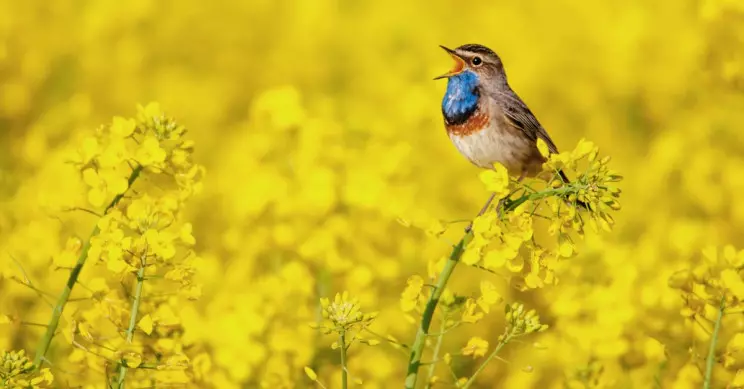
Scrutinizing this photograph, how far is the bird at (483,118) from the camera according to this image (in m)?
3.80

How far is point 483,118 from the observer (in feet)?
12.5

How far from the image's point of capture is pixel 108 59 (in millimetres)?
9414

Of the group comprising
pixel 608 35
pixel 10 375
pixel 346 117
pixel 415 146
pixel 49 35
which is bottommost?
pixel 10 375

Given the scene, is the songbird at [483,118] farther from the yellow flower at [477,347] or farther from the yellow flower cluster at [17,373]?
the yellow flower cluster at [17,373]

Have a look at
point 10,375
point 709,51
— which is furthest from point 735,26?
point 10,375

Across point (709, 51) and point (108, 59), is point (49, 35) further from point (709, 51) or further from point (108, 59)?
point (709, 51)

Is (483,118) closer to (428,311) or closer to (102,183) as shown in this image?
(428,311)

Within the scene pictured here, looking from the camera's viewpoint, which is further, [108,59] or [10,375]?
[108,59]

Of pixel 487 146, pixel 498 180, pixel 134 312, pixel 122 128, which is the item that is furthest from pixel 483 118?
pixel 134 312

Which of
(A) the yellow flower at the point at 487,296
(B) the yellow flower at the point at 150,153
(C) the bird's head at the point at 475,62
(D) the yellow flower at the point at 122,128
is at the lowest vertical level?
(A) the yellow flower at the point at 487,296

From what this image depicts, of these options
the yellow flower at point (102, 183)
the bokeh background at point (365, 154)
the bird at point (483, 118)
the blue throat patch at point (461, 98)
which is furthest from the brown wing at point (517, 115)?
the yellow flower at point (102, 183)

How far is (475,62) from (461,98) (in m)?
0.15

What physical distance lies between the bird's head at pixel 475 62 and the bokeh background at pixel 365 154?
793mm

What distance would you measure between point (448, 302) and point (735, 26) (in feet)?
10.4
